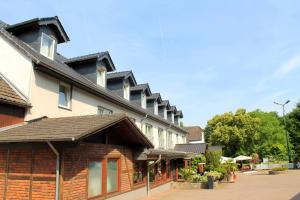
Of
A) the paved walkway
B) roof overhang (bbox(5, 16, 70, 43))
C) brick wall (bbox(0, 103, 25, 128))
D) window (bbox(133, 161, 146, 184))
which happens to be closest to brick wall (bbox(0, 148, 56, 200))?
brick wall (bbox(0, 103, 25, 128))

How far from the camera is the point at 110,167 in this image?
12.6 m

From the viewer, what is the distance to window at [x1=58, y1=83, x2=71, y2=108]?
44.8ft

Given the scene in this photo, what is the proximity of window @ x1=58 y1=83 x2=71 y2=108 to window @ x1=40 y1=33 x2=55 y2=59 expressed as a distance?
2073 millimetres

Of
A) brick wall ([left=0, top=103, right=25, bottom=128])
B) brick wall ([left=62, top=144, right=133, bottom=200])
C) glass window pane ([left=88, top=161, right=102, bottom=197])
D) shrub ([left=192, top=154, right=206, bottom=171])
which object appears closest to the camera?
brick wall ([left=62, top=144, right=133, bottom=200])

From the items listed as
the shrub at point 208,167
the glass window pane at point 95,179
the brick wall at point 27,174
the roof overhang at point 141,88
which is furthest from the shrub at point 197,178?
the brick wall at point 27,174

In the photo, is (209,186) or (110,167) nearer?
(110,167)

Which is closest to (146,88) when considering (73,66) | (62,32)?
(73,66)

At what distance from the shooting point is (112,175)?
41.9 feet

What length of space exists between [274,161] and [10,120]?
174ft

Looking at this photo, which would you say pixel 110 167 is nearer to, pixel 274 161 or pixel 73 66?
pixel 73 66

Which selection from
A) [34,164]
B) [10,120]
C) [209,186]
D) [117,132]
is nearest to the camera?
[34,164]

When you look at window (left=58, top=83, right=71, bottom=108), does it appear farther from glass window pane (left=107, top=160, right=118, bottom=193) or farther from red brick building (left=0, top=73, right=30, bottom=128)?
glass window pane (left=107, top=160, right=118, bottom=193)

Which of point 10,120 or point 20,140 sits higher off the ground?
point 10,120

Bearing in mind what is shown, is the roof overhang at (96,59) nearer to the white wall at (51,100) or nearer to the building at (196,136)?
the white wall at (51,100)
